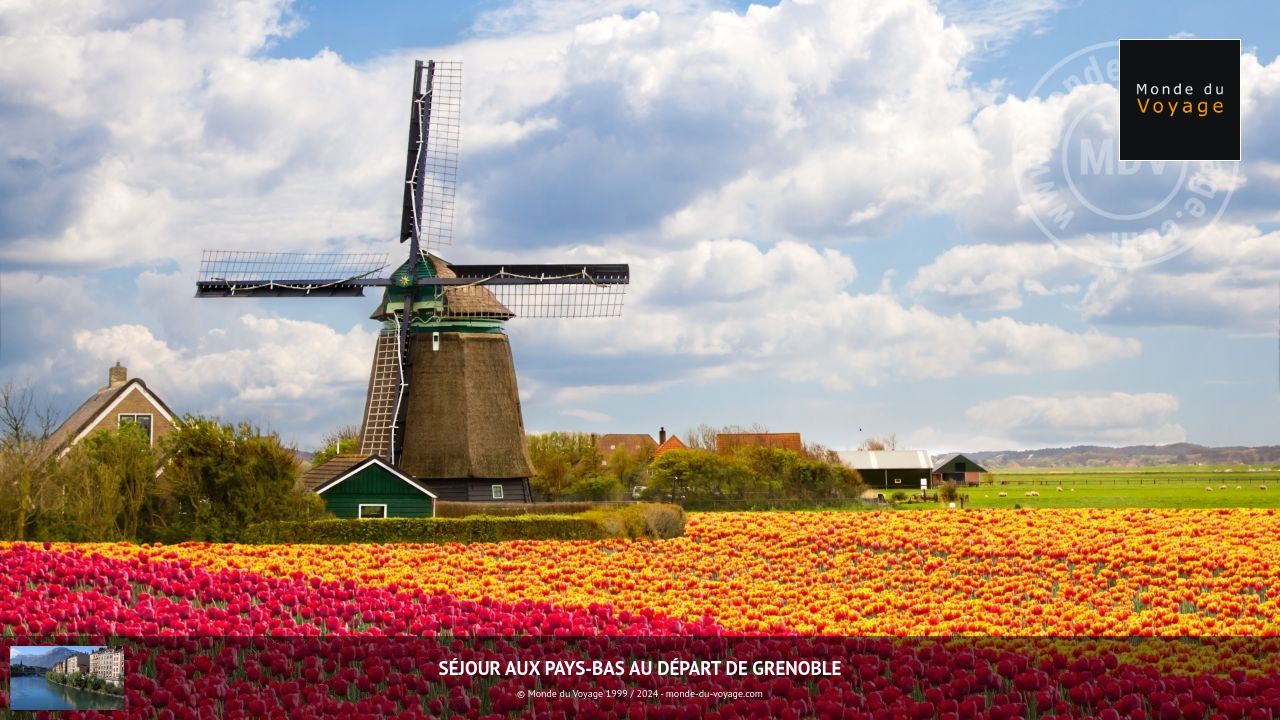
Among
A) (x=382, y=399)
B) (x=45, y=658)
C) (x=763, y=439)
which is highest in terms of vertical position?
(x=382, y=399)

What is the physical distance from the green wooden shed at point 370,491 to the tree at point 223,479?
5.64 meters

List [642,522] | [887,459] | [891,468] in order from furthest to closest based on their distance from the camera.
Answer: [887,459], [891,468], [642,522]

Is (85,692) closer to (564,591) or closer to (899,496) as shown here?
(564,591)

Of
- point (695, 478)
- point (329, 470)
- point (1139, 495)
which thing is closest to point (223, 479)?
point (329, 470)

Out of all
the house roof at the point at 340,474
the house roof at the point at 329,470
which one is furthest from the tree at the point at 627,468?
the house roof at the point at 340,474

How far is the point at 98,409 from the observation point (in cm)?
3912

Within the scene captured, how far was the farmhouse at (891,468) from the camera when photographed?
329 ft

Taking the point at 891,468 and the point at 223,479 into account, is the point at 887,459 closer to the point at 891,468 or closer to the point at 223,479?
the point at 891,468

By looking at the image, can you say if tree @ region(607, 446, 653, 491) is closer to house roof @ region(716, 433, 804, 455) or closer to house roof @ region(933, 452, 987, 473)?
house roof @ region(716, 433, 804, 455)

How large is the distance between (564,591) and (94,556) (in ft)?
22.6

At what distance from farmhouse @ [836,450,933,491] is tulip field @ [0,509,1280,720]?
7493cm

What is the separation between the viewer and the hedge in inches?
1094

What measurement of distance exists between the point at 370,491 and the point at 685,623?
2267cm

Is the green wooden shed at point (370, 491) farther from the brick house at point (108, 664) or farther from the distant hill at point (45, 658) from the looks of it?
the distant hill at point (45, 658)
